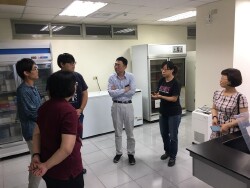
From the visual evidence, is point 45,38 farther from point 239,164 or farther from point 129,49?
point 239,164

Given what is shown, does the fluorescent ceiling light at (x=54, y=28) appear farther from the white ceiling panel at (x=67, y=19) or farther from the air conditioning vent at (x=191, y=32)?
the air conditioning vent at (x=191, y=32)

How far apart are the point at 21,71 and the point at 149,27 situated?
13.0ft

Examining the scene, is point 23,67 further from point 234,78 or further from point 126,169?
point 234,78

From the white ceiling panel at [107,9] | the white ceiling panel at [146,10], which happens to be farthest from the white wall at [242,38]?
the white ceiling panel at [146,10]

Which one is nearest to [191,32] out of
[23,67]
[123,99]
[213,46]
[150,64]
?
[150,64]

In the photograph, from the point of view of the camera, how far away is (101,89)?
4902 mm

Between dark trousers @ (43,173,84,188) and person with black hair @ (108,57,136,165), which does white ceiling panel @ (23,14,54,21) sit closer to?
person with black hair @ (108,57,136,165)

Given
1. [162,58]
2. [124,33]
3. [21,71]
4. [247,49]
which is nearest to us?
[21,71]

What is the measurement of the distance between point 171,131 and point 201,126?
2.78ft

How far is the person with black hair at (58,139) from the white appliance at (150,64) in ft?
11.4

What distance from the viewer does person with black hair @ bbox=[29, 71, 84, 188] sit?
3.97ft

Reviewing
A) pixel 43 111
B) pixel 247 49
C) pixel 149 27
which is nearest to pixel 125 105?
pixel 43 111

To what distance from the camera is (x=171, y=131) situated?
281cm

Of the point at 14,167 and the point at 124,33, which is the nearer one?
the point at 14,167
